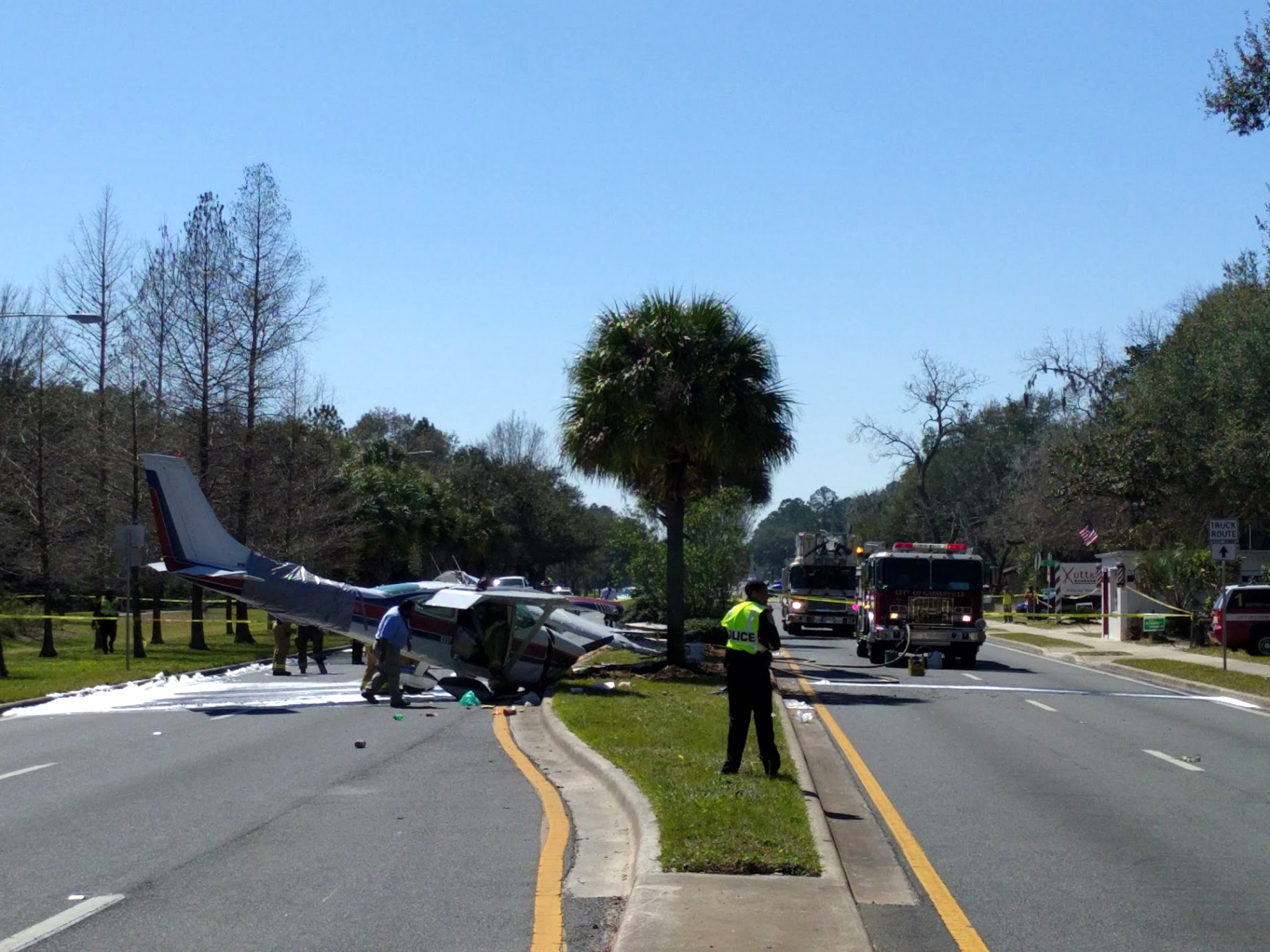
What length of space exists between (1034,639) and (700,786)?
1379 inches

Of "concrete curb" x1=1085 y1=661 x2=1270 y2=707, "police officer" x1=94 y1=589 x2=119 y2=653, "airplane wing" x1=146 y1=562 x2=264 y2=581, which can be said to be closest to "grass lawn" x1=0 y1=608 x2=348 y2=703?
"police officer" x1=94 y1=589 x2=119 y2=653

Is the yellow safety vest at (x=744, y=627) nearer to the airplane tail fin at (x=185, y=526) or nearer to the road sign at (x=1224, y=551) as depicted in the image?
the airplane tail fin at (x=185, y=526)

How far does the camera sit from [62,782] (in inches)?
497

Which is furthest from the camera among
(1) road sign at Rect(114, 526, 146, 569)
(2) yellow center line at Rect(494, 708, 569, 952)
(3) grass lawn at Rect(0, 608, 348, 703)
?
(1) road sign at Rect(114, 526, 146, 569)

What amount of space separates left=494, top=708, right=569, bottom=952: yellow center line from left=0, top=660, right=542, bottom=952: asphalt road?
8 cm

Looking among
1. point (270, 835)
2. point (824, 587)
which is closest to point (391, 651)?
point (270, 835)

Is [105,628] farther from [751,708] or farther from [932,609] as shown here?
[751,708]

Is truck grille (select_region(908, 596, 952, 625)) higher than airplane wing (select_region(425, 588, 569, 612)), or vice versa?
airplane wing (select_region(425, 588, 569, 612))

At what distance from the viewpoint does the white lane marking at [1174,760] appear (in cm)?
1400

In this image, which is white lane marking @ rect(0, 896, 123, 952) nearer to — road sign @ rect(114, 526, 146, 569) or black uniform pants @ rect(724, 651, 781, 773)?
black uniform pants @ rect(724, 651, 781, 773)

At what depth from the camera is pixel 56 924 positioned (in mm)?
7367

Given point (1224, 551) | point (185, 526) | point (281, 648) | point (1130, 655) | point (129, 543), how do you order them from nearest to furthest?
point (185, 526) → point (1224, 551) → point (129, 543) → point (281, 648) → point (1130, 655)

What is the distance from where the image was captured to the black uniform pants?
11.6 m

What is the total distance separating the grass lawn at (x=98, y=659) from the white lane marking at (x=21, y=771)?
7.65 meters
